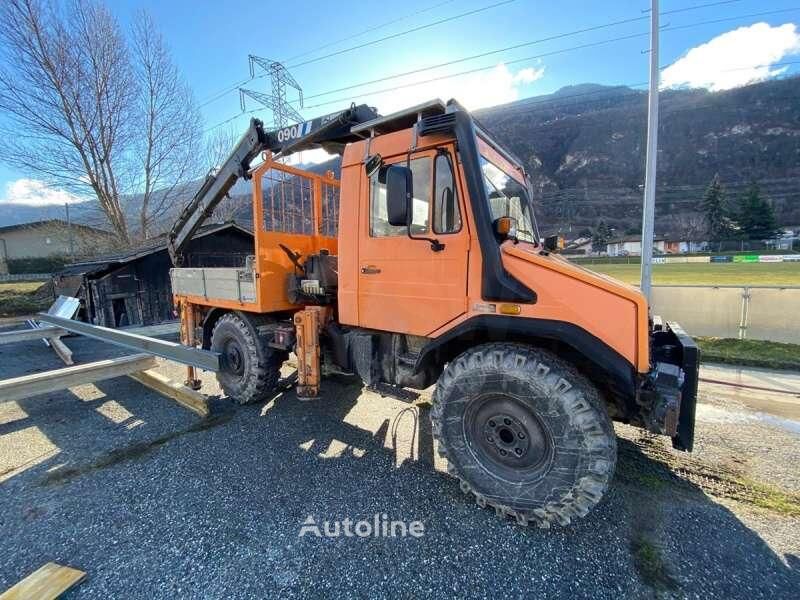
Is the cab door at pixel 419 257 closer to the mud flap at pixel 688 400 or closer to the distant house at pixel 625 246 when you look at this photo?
the mud flap at pixel 688 400

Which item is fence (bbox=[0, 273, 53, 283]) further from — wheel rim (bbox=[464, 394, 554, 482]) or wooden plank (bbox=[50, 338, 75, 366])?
wheel rim (bbox=[464, 394, 554, 482])

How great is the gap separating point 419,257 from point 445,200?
497 mm

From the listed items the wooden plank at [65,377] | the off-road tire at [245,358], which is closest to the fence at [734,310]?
the off-road tire at [245,358]

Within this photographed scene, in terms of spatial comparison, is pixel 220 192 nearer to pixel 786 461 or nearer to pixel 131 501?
pixel 131 501

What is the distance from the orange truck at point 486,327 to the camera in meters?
2.31

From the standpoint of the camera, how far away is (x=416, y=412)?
4.38m

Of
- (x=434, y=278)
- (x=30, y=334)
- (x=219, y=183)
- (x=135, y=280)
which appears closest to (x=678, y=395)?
(x=434, y=278)

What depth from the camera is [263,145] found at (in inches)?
179

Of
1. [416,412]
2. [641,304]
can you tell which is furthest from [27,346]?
[641,304]

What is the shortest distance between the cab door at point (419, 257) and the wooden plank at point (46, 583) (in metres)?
2.48

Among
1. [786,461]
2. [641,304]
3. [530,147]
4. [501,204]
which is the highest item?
[530,147]

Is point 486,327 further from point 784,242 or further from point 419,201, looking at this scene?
point 784,242

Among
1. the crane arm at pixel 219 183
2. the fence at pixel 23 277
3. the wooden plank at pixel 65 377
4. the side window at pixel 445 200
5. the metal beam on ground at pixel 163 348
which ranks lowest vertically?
the wooden plank at pixel 65 377

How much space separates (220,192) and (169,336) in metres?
6.10
